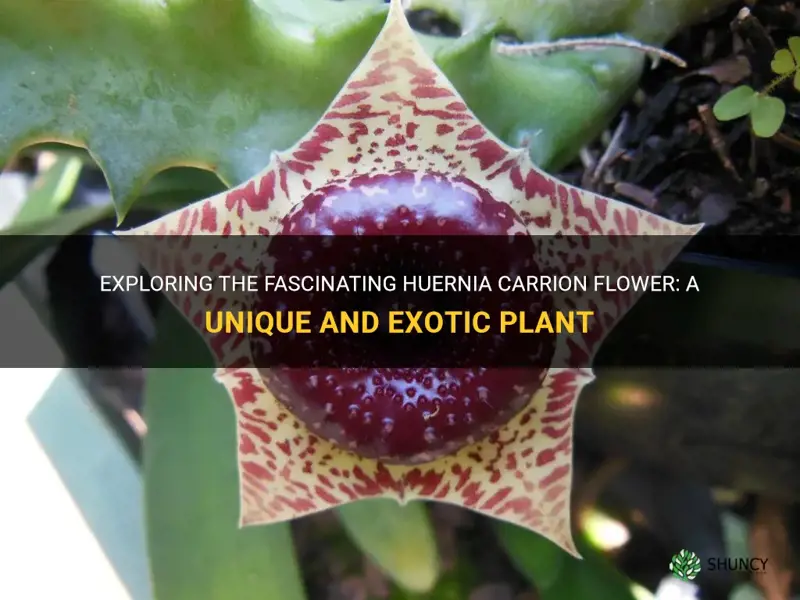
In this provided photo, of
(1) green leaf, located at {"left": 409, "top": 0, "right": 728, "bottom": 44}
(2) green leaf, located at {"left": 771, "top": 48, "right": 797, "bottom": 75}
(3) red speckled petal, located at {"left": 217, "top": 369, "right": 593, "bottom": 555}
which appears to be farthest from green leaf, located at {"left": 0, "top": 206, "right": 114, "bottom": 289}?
(2) green leaf, located at {"left": 771, "top": 48, "right": 797, "bottom": 75}

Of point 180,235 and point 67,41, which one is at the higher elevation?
point 67,41

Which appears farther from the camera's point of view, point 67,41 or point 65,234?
point 65,234

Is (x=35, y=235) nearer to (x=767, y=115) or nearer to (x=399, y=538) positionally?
(x=399, y=538)

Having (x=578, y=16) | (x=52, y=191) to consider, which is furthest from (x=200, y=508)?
(x=578, y=16)

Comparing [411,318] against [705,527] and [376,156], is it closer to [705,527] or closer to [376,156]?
[376,156]

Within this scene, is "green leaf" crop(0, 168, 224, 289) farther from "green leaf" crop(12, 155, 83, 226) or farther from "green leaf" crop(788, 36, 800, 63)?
"green leaf" crop(788, 36, 800, 63)

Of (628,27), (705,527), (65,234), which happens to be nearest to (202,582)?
(65,234)
